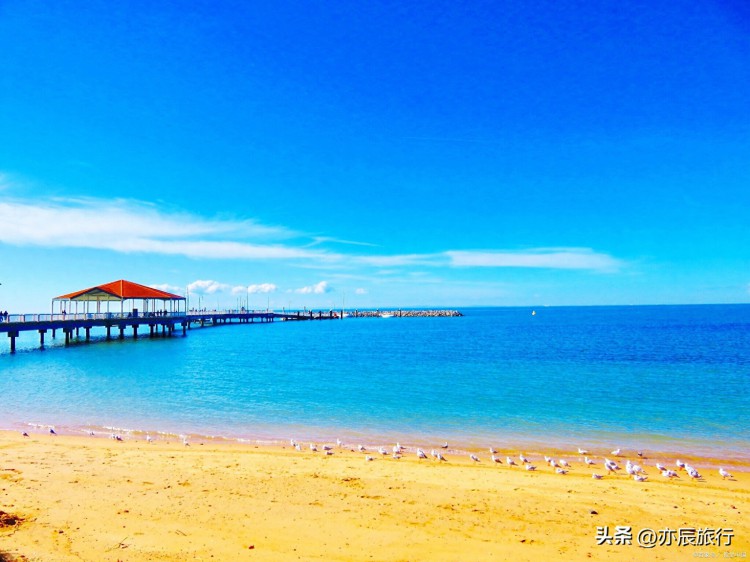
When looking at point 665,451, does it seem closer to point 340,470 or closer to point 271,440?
point 340,470

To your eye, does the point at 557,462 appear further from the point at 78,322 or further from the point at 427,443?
the point at 78,322

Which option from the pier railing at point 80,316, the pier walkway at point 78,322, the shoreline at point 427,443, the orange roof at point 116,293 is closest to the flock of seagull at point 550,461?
the shoreline at point 427,443

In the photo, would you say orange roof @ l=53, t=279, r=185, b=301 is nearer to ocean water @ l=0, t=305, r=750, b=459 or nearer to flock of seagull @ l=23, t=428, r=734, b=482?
ocean water @ l=0, t=305, r=750, b=459

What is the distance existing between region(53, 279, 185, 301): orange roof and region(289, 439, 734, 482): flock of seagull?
131ft

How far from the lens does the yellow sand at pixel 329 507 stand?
6.20 m

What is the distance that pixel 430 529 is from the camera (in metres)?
6.87

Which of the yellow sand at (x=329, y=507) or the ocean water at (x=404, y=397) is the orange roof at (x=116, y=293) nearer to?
the ocean water at (x=404, y=397)

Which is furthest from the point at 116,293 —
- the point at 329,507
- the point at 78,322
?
the point at 329,507

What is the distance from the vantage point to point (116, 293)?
4553cm

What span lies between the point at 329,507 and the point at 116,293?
4500cm

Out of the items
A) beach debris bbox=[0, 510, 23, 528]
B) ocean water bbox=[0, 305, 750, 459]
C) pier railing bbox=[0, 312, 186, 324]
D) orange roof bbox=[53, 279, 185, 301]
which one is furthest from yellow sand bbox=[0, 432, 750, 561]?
orange roof bbox=[53, 279, 185, 301]

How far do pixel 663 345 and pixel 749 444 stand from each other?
A: 34469 millimetres

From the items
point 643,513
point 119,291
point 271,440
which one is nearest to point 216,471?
point 271,440

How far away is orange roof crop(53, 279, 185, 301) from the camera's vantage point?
44.2m
